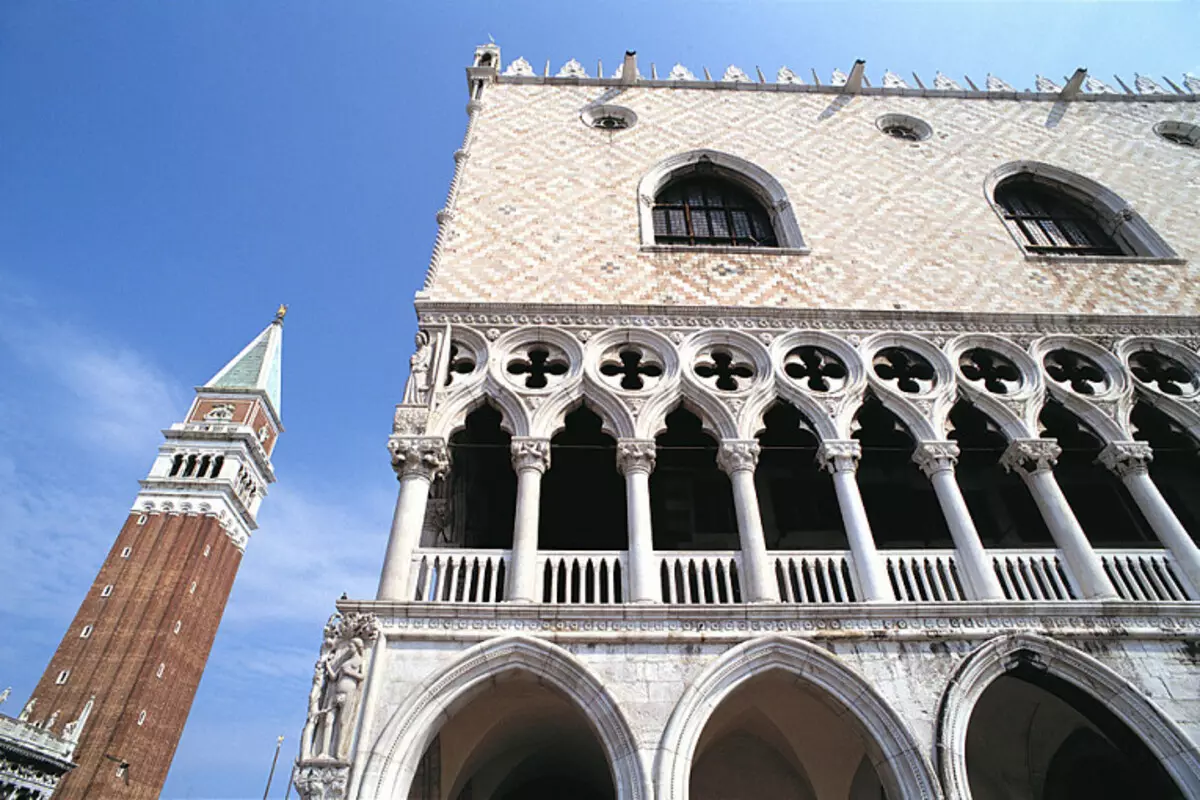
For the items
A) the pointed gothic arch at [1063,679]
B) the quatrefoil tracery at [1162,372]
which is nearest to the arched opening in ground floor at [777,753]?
the pointed gothic arch at [1063,679]

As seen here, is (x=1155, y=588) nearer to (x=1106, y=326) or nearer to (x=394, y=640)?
→ (x=1106, y=326)

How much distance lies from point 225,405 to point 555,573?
33466mm

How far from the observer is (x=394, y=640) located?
5.93 m

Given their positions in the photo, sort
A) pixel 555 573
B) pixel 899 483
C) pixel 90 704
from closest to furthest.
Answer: pixel 555 573 < pixel 899 483 < pixel 90 704

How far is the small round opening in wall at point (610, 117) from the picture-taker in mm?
11969

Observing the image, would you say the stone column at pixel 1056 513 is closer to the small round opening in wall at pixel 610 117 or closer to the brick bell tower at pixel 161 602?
the small round opening in wall at pixel 610 117

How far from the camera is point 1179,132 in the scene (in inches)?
512

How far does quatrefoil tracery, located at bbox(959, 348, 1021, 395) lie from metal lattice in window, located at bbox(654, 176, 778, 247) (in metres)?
3.20

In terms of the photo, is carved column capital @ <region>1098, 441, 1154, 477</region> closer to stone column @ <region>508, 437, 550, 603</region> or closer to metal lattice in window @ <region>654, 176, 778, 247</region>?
metal lattice in window @ <region>654, 176, 778, 247</region>

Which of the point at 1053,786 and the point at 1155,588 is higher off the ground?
the point at 1155,588

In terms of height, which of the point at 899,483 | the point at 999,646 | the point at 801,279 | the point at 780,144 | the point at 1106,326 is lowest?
the point at 999,646

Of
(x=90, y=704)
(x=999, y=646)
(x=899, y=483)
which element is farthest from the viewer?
(x=90, y=704)

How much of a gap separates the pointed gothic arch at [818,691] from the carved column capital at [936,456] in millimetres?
2580

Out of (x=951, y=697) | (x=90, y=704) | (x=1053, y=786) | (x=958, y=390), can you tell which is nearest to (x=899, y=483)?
(x=958, y=390)
